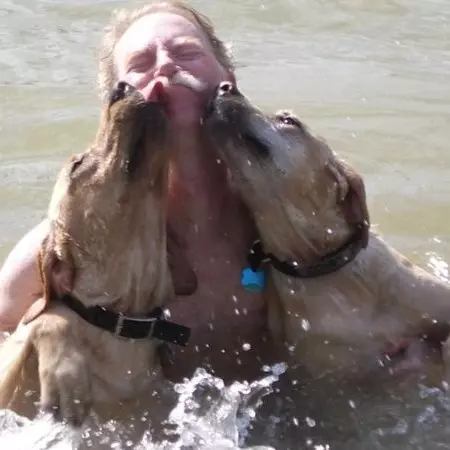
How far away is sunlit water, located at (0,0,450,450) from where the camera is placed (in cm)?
397

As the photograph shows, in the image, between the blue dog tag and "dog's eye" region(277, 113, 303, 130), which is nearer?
"dog's eye" region(277, 113, 303, 130)

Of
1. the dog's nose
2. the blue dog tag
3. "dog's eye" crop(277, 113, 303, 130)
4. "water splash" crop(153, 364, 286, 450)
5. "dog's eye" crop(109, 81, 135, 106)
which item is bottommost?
"water splash" crop(153, 364, 286, 450)

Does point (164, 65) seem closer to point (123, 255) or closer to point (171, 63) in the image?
point (171, 63)

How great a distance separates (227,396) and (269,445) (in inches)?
10.2

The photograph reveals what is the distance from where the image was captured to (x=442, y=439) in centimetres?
393

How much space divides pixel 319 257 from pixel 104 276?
749 mm

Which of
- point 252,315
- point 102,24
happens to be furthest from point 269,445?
point 102,24

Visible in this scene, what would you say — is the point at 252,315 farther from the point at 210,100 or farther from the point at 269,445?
the point at 210,100

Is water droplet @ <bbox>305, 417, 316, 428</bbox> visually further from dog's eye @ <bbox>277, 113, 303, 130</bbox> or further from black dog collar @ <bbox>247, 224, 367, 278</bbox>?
dog's eye @ <bbox>277, 113, 303, 130</bbox>

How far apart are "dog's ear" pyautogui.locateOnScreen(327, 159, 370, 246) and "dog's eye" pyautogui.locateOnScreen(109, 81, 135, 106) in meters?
0.74

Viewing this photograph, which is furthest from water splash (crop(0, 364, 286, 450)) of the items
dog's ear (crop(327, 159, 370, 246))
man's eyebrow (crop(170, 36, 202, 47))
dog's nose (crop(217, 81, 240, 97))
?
man's eyebrow (crop(170, 36, 202, 47))

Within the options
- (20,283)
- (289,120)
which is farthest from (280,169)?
(20,283)

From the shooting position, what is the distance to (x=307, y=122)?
22.8ft

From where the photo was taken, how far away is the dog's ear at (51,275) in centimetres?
378
